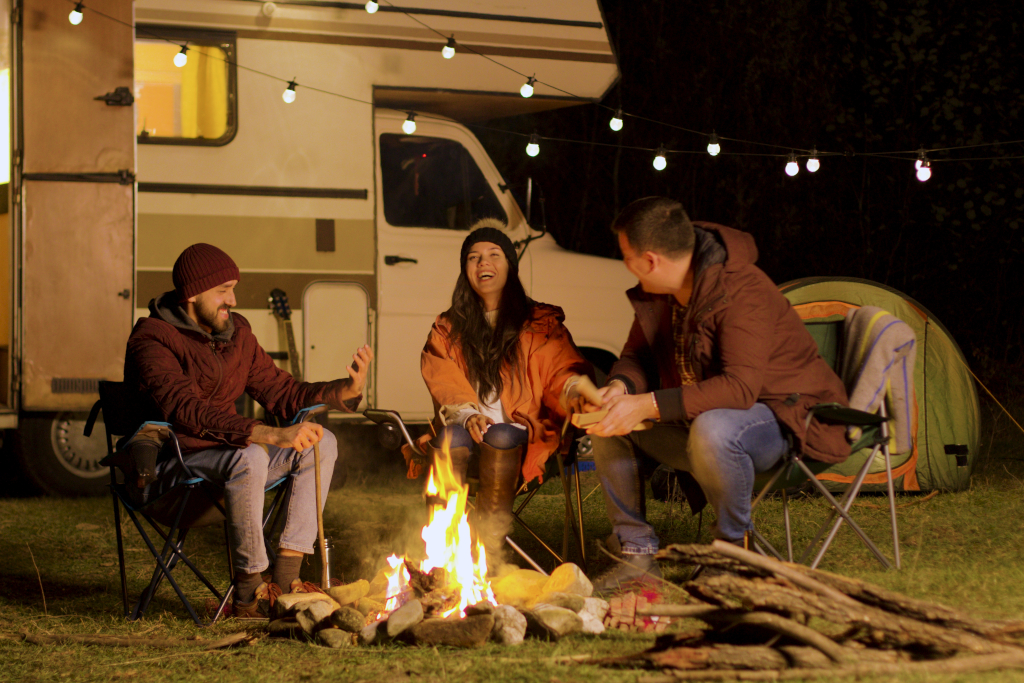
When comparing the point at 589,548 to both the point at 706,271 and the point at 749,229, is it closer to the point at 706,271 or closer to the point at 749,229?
the point at 706,271

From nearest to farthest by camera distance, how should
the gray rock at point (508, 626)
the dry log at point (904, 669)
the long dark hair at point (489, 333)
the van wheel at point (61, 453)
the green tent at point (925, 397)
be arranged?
1. the dry log at point (904, 669)
2. the gray rock at point (508, 626)
3. the long dark hair at point (489, 333)
4. the green tent at point (925, 397)
5. the van wheel at point (61, 453)

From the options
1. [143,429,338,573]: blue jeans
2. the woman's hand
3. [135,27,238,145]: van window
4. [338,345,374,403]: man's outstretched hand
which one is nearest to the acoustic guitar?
[135,27,238,145]: van window

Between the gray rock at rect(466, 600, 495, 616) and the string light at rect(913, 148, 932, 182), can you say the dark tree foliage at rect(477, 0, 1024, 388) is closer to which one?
the string light at rect(913, 148, 932, 182)

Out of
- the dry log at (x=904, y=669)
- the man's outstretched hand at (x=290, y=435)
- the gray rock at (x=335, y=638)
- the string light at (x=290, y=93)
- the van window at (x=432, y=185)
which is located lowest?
the gray rock at (x=335, y=638)

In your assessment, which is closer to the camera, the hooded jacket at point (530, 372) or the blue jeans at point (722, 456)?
the blue jeans at point (722, 456)

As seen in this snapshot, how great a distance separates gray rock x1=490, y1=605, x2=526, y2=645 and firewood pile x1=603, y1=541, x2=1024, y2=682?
485 millimetres

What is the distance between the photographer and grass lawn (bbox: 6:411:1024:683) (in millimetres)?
2453

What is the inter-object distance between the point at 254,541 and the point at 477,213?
9.05 ft

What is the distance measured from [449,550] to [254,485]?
62 cm

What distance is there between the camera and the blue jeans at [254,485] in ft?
9.64

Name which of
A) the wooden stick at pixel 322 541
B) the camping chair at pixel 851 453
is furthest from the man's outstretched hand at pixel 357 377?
the camping chair at pixel 851 453

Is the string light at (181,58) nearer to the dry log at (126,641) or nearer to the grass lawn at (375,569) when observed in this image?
the grass lawn at (375,569)

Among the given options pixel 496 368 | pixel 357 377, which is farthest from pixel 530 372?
pixel 357 377

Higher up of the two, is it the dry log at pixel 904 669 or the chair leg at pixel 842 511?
the chair leg at pixel 842 511
